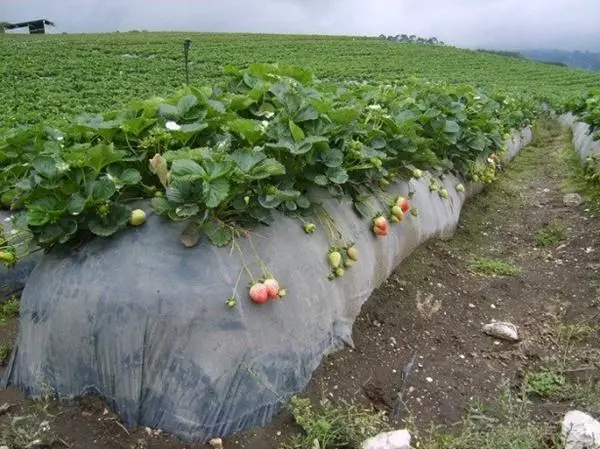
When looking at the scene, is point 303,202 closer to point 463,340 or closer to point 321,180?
point 321,180

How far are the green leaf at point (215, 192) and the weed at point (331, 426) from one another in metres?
0.79

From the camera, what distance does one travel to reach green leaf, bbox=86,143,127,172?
238 centimetres

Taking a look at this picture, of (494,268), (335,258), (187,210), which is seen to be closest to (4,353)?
(187,210)

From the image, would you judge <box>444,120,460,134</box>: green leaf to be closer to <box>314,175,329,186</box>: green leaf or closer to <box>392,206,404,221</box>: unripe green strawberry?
<box>392,206,404,221</box>: unripe green strawberry

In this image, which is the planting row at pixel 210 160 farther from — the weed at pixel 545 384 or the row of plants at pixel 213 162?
the weed at pixel 545 384

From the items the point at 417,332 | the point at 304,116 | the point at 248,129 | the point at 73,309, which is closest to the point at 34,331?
the point at 73,309

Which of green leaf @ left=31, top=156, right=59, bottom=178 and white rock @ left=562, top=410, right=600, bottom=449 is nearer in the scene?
white rock @ left=562, top=410, right=600, bottom=449

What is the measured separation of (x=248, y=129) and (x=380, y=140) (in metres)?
A: 0.96

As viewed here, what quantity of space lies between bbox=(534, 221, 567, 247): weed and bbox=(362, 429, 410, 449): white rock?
315cm

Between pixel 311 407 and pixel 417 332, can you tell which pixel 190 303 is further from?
pixel 417 332

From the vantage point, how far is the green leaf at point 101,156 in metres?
2.38

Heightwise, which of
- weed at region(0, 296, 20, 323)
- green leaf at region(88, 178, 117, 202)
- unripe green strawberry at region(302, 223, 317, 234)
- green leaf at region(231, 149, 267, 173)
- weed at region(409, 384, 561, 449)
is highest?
green leaf at region(231, 149, 267, 173)

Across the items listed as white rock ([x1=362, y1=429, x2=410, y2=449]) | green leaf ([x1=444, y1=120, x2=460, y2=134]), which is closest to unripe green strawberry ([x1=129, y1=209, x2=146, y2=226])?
white rock ([x1=362, y1=429, x2=410, y2=449])

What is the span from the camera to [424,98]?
491cm
